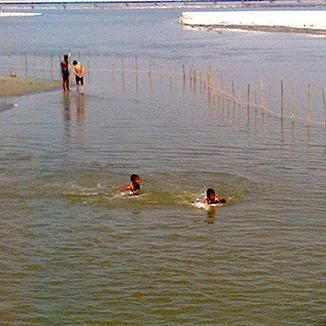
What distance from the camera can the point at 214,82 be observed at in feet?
105

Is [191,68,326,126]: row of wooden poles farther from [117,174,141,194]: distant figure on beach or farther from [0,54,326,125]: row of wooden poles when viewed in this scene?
[117,174,141,194]: distant figure on beach

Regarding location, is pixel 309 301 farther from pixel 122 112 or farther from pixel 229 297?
pixel 122 112

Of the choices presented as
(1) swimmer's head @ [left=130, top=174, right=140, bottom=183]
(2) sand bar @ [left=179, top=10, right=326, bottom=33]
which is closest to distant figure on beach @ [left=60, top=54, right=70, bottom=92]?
(1) swimmer's head @ [left=130, top=174, right=140, bottom=183]

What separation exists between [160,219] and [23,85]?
18596mm

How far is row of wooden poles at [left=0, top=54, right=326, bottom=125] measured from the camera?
2490 cm

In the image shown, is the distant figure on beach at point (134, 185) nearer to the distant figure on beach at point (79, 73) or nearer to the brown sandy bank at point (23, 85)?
the distant figure on beach at point (79, 73)

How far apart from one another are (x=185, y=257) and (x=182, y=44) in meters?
46.5

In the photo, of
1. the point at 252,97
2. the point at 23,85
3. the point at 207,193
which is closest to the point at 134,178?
the point at 207,193

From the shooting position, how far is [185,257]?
11.7m

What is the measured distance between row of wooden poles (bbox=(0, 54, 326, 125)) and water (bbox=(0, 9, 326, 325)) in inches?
47.4

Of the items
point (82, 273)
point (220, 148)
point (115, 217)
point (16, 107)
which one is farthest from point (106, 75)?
point (82, 273)

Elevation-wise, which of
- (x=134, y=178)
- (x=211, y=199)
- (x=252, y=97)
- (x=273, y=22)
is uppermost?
(x=273, y=22)

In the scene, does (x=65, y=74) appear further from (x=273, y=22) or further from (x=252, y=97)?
(x=273, y=22)

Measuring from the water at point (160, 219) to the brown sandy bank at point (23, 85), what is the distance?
4.53m
